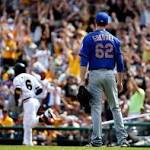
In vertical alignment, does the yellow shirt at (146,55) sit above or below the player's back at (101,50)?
above

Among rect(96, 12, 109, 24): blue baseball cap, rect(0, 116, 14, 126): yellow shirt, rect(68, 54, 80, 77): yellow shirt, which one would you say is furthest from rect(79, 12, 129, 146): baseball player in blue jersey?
rect(68, 54, 80, 77): yellow shirt

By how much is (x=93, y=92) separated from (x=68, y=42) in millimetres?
9273

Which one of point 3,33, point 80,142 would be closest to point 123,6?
point 3,33

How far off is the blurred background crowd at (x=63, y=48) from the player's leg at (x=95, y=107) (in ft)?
12.4

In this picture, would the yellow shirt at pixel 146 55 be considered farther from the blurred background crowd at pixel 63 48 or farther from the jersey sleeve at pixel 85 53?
the jersey sleeve at pixel 85 53

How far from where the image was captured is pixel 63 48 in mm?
21562

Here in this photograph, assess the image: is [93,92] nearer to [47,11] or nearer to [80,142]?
[80,142]

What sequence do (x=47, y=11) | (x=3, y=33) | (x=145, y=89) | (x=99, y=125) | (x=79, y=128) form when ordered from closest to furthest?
(x=99, y=125), (x=79, y=128), (x=145, y=89), (x=3, y=33), (x=47, y=11)

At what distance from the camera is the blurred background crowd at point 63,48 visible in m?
18.3

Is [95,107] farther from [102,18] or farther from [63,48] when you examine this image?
[63,48]

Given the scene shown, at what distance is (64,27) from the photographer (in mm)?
23000

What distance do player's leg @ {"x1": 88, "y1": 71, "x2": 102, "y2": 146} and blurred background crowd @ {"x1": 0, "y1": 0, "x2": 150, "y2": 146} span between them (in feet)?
12.4

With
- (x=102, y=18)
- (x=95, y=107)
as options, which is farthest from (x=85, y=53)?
(x=95, y=107)

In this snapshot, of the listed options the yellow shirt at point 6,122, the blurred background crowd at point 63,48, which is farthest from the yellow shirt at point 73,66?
the yellow shirt at point 6,122
